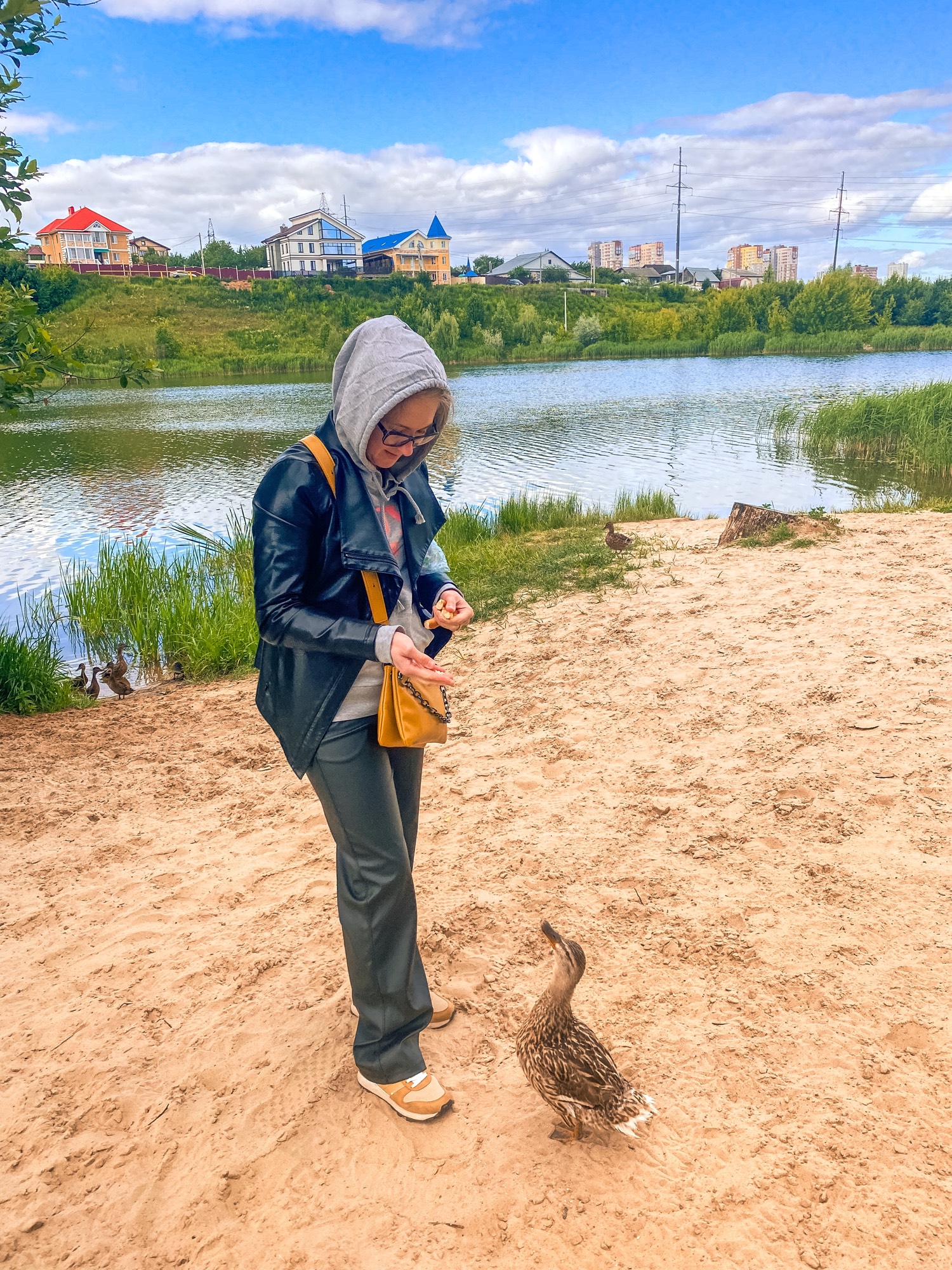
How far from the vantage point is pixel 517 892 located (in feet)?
12.1

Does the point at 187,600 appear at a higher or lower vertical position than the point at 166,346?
lower

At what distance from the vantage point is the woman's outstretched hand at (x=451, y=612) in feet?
7.90

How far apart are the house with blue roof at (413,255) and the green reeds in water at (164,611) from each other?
82180mm

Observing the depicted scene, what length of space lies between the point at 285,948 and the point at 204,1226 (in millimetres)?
1231

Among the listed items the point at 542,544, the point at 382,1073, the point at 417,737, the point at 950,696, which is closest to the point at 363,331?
the point at 417,737

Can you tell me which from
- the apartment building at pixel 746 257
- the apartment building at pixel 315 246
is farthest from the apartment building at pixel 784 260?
the apartment building at pixel 315 246

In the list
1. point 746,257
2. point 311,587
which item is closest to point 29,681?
point 311,587

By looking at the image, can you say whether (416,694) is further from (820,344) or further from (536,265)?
(536,265)

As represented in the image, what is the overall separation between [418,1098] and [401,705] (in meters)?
1.23

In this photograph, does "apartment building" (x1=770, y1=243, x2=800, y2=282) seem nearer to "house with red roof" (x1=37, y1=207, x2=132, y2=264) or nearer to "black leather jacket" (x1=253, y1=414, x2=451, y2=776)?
"house with red roof" (x1=37, y1=207, x2=132, y2=264)

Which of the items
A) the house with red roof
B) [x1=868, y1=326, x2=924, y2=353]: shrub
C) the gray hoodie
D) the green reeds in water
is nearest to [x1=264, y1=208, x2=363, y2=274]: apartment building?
the house with red roof

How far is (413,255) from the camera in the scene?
87.3 meters

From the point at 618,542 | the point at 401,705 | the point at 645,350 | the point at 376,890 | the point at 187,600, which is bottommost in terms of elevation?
the point at 187,600

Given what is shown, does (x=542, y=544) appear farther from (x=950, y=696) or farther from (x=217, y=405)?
(x=217, y=405)
